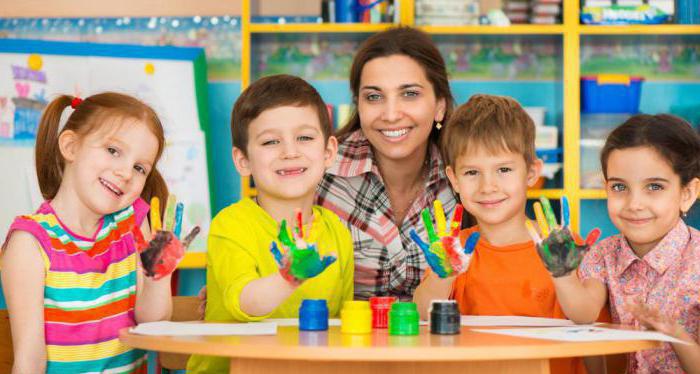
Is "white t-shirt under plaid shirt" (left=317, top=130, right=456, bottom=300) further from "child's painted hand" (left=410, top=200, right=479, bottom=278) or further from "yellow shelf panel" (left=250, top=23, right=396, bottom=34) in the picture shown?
"yellow shelf panel" (left=250, top=23, right=396, bottom=34)

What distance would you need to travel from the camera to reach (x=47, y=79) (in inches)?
144

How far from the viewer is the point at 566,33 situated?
3.77m

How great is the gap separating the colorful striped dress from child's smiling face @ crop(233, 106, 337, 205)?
36 cm

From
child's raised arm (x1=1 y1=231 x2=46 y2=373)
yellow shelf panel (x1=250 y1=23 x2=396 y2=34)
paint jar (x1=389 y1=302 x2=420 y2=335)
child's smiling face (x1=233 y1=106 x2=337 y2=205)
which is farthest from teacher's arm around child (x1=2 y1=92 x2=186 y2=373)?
yellow shelf panel (x1=250 y1=23 x2=396 y2=34)

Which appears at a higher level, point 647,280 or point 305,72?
point 305,72

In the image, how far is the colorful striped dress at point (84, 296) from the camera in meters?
2.01

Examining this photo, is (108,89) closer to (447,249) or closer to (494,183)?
(494,183)

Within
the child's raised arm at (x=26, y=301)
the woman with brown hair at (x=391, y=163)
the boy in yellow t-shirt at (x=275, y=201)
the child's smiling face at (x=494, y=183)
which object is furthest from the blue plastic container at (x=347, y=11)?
the child's raised arm at (x=26, y=301)

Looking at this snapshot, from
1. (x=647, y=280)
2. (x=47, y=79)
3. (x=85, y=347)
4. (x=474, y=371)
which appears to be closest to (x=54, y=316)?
(x=85, y=347)

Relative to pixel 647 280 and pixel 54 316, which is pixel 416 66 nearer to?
pixel 647 280

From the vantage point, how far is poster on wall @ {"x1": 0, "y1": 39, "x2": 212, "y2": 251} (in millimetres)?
3613

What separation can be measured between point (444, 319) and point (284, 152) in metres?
0.72

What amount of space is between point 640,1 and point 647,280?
209cm

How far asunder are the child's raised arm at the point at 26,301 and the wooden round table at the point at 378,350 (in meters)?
0.39
